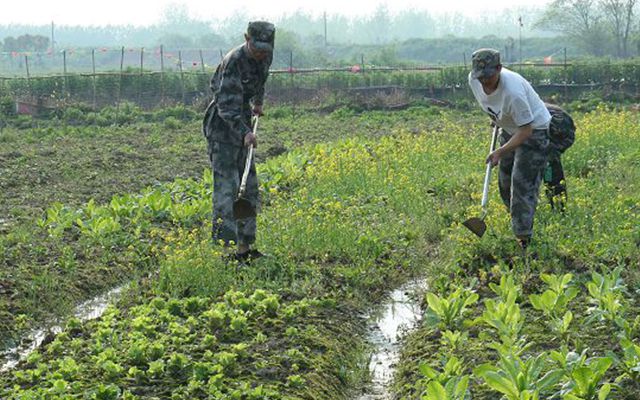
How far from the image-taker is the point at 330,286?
745 centimetres

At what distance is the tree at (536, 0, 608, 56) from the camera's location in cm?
6731

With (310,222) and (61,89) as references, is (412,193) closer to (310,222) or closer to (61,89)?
(310,222)

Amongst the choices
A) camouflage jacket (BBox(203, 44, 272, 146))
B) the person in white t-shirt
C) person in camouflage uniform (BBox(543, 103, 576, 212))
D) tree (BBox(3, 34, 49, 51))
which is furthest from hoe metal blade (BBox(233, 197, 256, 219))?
tree (BBox(3, 34, 49, 51))

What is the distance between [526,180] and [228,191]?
2.34m

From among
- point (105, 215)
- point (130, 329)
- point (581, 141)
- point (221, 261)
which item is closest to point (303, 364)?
point (130, 329)

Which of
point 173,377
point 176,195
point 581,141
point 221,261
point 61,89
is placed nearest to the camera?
point 173,377

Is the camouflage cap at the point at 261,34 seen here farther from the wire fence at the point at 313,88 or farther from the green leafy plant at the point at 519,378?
the wire fence at the point at 313,88

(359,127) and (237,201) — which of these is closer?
(237,201)

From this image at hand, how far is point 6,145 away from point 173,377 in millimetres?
13404

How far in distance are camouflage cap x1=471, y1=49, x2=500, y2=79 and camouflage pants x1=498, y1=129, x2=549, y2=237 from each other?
31.2 inches

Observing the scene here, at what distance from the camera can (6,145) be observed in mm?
17734

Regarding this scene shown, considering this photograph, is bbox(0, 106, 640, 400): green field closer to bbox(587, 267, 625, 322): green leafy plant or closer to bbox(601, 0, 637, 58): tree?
bbox(587, 267, 625, 322): green leafy plant

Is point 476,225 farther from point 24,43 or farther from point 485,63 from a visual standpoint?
point 24,43

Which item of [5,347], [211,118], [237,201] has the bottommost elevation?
[5,347]
